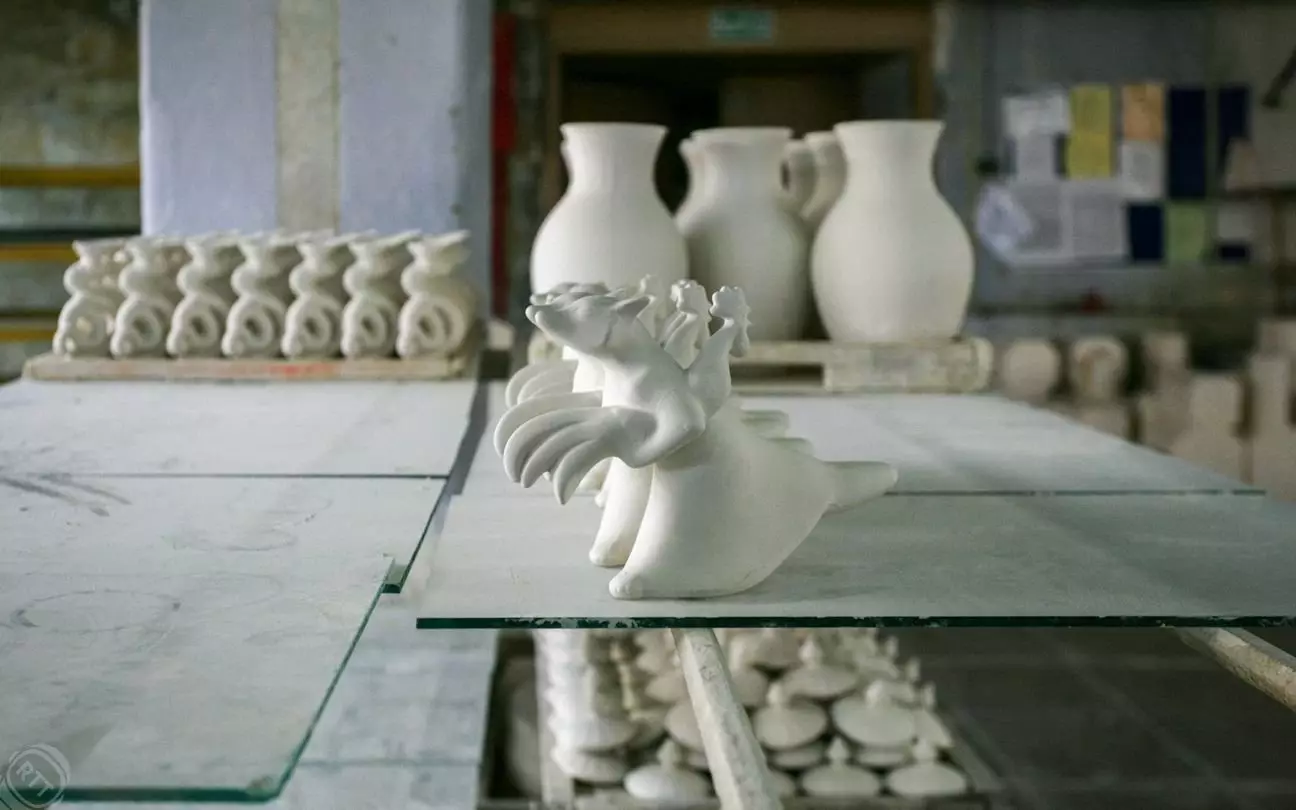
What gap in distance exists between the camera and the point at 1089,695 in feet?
10.1

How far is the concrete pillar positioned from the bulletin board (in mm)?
2485

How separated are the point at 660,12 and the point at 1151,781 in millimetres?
3700

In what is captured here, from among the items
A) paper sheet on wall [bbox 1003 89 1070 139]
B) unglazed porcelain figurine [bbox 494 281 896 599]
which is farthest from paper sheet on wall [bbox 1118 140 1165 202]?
unglazed porcelain figurine [bbox 494 281 896 599]

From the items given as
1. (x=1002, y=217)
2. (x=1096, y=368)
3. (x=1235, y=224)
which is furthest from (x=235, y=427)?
(x=1235, y=224)

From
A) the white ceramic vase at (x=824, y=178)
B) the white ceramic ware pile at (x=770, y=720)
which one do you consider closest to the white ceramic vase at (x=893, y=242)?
the white ceramic vase at (x=824, y=178)

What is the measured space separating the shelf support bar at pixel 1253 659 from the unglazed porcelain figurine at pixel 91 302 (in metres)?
2.70

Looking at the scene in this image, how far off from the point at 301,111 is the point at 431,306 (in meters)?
1.21

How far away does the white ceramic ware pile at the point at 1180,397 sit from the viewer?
523 cm

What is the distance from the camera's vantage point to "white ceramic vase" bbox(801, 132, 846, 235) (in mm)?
3307

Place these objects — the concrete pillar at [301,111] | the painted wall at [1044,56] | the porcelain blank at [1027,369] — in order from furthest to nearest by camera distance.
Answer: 1. the painted wall at [1044,56]
2. the porcelain blank at [1027,369]
3. the concrete pillar at [301,111]

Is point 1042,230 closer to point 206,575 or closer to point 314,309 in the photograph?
point 314,309

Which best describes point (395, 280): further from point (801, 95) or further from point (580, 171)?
point (801, 95)

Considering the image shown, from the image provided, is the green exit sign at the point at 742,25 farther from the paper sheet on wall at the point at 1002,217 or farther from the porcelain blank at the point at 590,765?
the porcelain blank at the point at 590,765

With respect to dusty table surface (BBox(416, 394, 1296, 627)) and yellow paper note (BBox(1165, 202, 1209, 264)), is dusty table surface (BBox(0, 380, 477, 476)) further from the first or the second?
yellow paper note (BBox(1165, 202, 1209, 264))
